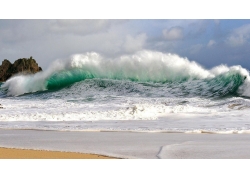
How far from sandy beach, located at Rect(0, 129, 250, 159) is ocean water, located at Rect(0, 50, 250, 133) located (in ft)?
2.67

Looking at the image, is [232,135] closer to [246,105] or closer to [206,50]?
[206,50]

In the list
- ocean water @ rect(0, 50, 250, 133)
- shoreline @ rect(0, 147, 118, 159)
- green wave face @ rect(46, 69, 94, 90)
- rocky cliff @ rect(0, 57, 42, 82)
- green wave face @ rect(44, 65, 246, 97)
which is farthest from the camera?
green wave face @ rect(46, 69, 94, 90)

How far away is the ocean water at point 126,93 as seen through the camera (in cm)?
567

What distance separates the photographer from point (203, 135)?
4074 mm

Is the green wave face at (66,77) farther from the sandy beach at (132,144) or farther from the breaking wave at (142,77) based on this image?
the sandy beach at (132,144)

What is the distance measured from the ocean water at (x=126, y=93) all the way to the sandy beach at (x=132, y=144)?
81 centimetres

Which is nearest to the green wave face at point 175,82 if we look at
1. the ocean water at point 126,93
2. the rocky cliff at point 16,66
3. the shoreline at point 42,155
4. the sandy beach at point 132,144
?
the ocean water at point 126,93

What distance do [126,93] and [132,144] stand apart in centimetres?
610

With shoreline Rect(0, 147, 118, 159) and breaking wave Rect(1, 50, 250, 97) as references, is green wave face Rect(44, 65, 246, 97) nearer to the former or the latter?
breaking wave Rect(1, 50, 250, 97)

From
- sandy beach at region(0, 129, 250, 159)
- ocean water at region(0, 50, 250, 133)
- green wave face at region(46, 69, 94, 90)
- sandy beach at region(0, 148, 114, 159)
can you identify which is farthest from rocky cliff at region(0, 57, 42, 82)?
green wave face at region(46, 69, 94, 90)

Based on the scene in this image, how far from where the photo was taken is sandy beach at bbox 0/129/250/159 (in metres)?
3.15
